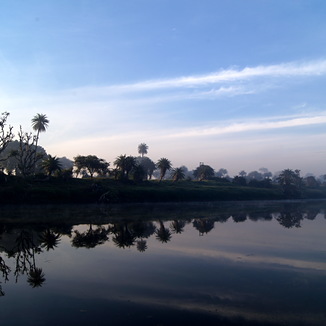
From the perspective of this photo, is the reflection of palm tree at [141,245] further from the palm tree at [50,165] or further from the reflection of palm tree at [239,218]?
the palm tree at [50,165]

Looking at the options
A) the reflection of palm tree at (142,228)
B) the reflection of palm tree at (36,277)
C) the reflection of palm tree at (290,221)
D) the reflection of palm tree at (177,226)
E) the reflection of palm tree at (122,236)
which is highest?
the reflection of palm tree at (36,277)

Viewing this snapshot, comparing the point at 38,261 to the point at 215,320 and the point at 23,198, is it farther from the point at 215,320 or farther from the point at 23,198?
the point at 23,198

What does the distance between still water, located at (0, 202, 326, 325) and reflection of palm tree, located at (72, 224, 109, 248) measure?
109mm

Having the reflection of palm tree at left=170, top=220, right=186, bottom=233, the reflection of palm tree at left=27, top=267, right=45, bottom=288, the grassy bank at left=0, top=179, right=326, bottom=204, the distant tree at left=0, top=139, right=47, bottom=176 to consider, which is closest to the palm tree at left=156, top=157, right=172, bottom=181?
the grassy bank at left=0, top=179, right=326, bottom=204

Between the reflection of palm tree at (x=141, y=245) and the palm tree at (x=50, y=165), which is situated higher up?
the palm tree at (x=50, y=165)

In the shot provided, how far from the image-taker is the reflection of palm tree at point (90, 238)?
26.6m

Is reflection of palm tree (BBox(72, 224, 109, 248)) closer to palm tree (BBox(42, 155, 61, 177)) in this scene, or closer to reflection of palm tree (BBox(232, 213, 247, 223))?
reflection of palm tree (BBox(232, 213, 247, 223))

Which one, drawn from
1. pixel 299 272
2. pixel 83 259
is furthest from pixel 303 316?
pixel 83 259

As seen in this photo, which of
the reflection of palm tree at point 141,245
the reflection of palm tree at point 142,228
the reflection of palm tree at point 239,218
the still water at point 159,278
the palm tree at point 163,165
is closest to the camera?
the still water at point 159,278

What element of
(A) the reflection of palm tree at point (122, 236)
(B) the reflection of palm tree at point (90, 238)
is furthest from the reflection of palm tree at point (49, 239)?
(A) the reflection of palm tree at point (122, 236)

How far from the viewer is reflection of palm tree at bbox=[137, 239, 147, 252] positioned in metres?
25.0

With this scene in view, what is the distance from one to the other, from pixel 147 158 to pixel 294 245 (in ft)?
391

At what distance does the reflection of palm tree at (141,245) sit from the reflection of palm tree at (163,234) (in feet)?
6.32

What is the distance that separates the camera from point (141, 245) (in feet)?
87.2
